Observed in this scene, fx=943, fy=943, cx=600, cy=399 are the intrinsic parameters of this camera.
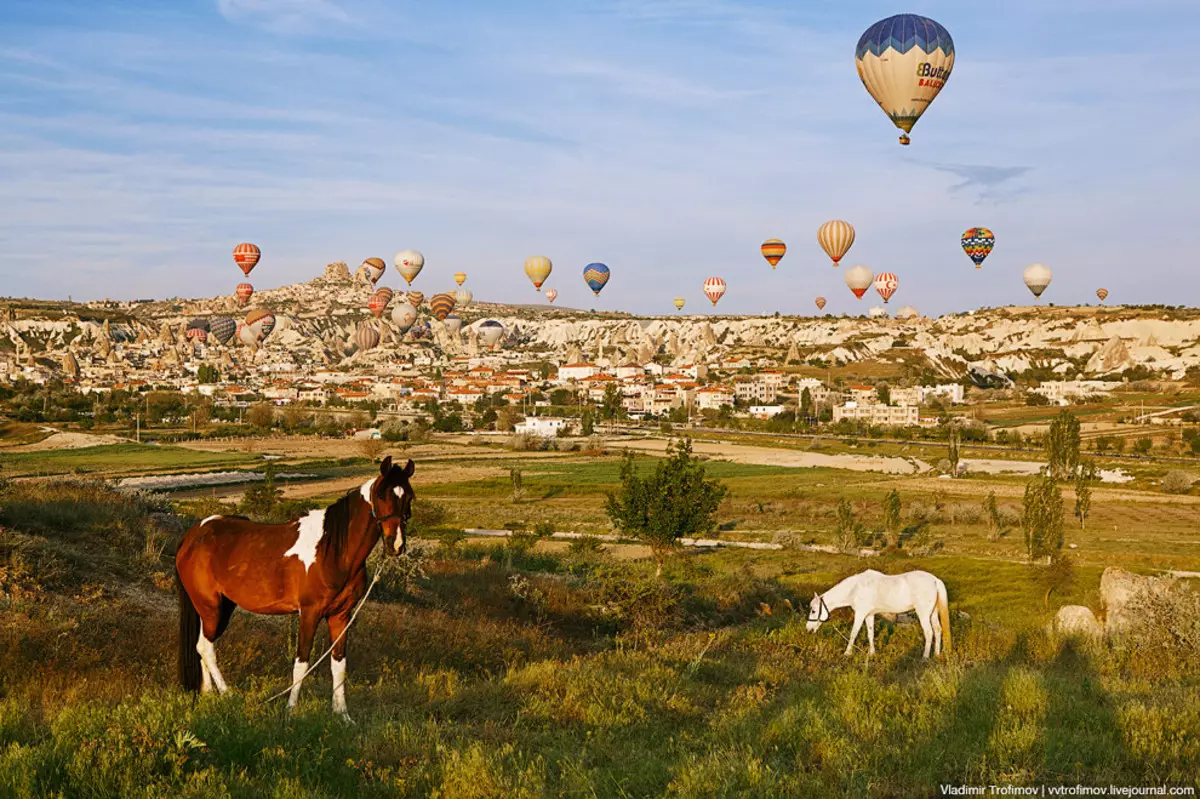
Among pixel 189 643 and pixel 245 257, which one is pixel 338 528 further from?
pixel 245 257

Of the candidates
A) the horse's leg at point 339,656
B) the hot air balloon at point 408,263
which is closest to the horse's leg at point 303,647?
the horse's leg at point 339,656

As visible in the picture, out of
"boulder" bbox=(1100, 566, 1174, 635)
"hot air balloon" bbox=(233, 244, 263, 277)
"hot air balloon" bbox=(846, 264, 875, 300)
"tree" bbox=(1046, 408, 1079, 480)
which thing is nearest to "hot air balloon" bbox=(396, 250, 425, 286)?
"hot air balloon" bbox=(233, 244, 263, 277)

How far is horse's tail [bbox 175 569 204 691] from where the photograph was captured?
26.2 feet

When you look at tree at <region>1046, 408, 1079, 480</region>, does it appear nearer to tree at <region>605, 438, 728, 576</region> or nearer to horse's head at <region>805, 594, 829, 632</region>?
tree at <region>605, 438, 728, 576</region>

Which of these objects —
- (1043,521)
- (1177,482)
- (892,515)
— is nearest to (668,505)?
(1043,521)

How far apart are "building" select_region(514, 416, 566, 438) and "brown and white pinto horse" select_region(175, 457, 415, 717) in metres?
112

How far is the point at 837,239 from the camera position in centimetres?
10662

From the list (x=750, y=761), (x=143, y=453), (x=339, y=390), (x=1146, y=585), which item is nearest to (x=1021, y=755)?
(x=750, y=761)

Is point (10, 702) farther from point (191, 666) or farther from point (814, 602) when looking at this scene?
point (814, 602)

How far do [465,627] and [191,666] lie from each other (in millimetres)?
5285

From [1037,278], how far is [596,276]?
78317mm

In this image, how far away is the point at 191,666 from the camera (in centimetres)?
803

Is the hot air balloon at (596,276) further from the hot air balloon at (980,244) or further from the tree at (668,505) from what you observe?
the tree at (668,505)

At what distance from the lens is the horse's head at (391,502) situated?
7465 mm
